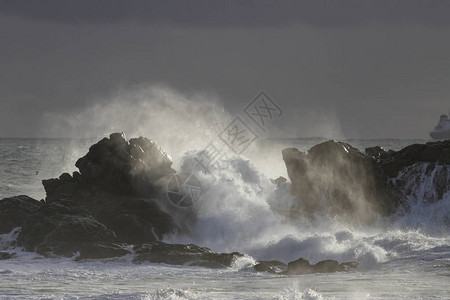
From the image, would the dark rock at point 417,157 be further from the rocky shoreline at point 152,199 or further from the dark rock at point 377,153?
the dark rock at point 377,153

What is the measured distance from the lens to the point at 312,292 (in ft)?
57.7

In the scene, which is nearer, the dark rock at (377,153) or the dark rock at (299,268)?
the dark rock at (299,268)

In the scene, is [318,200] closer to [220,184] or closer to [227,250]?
[220,184]

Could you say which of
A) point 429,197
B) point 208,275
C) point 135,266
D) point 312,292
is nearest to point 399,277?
point 312,292

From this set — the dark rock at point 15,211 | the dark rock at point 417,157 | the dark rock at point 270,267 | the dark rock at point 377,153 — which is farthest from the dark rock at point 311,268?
the dark rock at point 377,153

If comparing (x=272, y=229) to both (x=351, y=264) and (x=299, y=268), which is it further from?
(x=299, y=268)

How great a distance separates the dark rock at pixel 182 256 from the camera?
24.7 meters

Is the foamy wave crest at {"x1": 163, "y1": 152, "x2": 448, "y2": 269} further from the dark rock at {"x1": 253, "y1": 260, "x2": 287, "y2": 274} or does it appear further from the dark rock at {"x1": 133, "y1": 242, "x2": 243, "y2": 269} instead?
the dark rock at {"x1": 133, "y1": 242, "x2": 243, "y2": 269}

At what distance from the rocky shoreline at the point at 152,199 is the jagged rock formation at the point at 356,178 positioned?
52mm

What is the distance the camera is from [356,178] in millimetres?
37031

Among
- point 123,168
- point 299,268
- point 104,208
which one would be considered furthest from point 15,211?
point 299,268

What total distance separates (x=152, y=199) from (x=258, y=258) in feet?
23.5

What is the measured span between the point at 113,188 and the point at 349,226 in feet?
38.3

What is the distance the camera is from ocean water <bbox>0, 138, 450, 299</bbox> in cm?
1884
